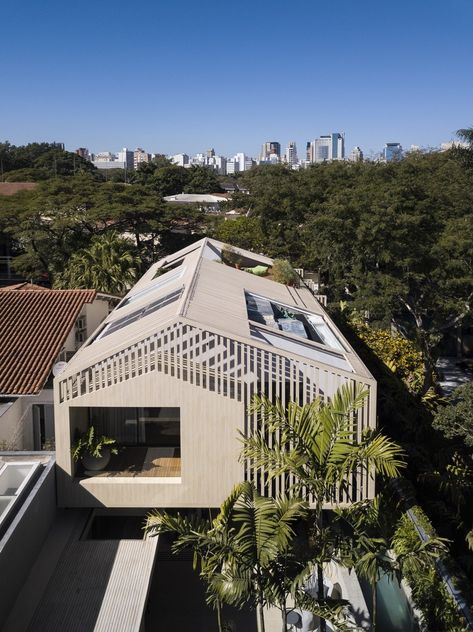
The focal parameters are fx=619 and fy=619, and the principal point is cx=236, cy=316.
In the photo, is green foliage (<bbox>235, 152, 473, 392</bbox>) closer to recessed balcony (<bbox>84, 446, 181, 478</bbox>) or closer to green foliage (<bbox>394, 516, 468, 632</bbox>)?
recessed balcony (<bbox>84, 446, 181, 478</bbox>)

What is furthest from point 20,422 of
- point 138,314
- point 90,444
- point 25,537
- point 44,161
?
point 44,161

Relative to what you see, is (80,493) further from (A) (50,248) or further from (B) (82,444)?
(A) (50,248)

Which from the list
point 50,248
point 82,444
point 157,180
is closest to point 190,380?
point 82,444

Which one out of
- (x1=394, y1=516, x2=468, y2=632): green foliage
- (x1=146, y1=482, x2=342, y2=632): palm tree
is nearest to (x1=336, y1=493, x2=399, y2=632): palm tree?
(x1=394, y1=516, x2=468, y2=632): green foliage

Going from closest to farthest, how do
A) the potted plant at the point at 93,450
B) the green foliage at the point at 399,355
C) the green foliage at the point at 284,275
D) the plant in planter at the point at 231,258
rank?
the potted plant at the point at 93,450
the green foliage at the point at 399,355
the green foliage at the point at 284,275
the plant in planter at the point at 231,258

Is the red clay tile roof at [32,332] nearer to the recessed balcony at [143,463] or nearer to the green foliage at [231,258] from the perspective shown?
the recessed balcony at [143,463]

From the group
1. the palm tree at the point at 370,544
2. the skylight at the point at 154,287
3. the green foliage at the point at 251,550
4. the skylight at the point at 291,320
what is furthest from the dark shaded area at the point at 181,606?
the skylight at the point at 154,287
